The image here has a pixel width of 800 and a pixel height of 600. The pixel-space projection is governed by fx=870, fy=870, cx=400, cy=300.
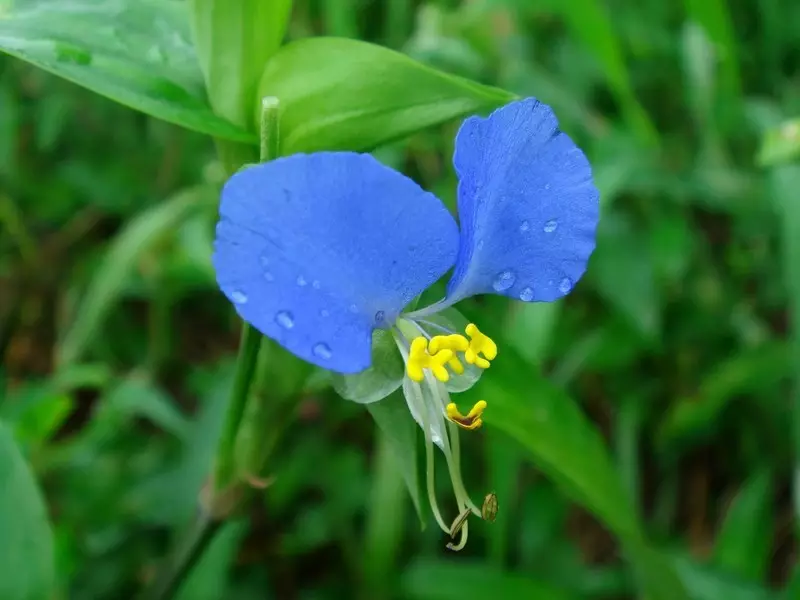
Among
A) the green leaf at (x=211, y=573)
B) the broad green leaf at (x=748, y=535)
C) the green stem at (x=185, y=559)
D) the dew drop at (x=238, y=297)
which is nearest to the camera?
the dew drop at (x=238, y=297)

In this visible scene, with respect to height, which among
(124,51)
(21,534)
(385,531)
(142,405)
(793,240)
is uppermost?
(124,51)

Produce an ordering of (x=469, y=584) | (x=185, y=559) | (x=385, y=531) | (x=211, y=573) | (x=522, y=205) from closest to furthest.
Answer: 1. (x=522, y=205)
2. (x=185, y=559)
3. (x=211, y=573)
4. (x=469, y=584)
5. (x=385, y=531)

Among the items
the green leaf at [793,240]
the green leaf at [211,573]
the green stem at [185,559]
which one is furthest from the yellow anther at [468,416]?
the green leaf at [793,240]

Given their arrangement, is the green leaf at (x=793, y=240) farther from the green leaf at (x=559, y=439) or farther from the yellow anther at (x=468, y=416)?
the yellow anther at (x=468, y=416)

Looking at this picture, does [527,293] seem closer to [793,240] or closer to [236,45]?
[236,45]

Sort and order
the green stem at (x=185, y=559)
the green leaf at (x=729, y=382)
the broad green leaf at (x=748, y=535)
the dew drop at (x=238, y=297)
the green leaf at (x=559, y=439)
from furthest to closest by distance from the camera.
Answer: the green leaf at (x=729, y=382), the broad green leaf at (x=748, y=535), the green stem at (x=185, y=559), the green leaf at (x=559, y=439), the dew drop at (x=238, y=297)

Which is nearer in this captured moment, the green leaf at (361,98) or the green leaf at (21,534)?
the green leaf at (361,98)

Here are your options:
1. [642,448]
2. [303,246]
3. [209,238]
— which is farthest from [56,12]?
[642,448]

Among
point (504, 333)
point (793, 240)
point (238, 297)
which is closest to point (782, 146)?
point (793, 240)

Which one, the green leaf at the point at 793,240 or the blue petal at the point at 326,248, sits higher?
the blue petal at the point at 326,248
